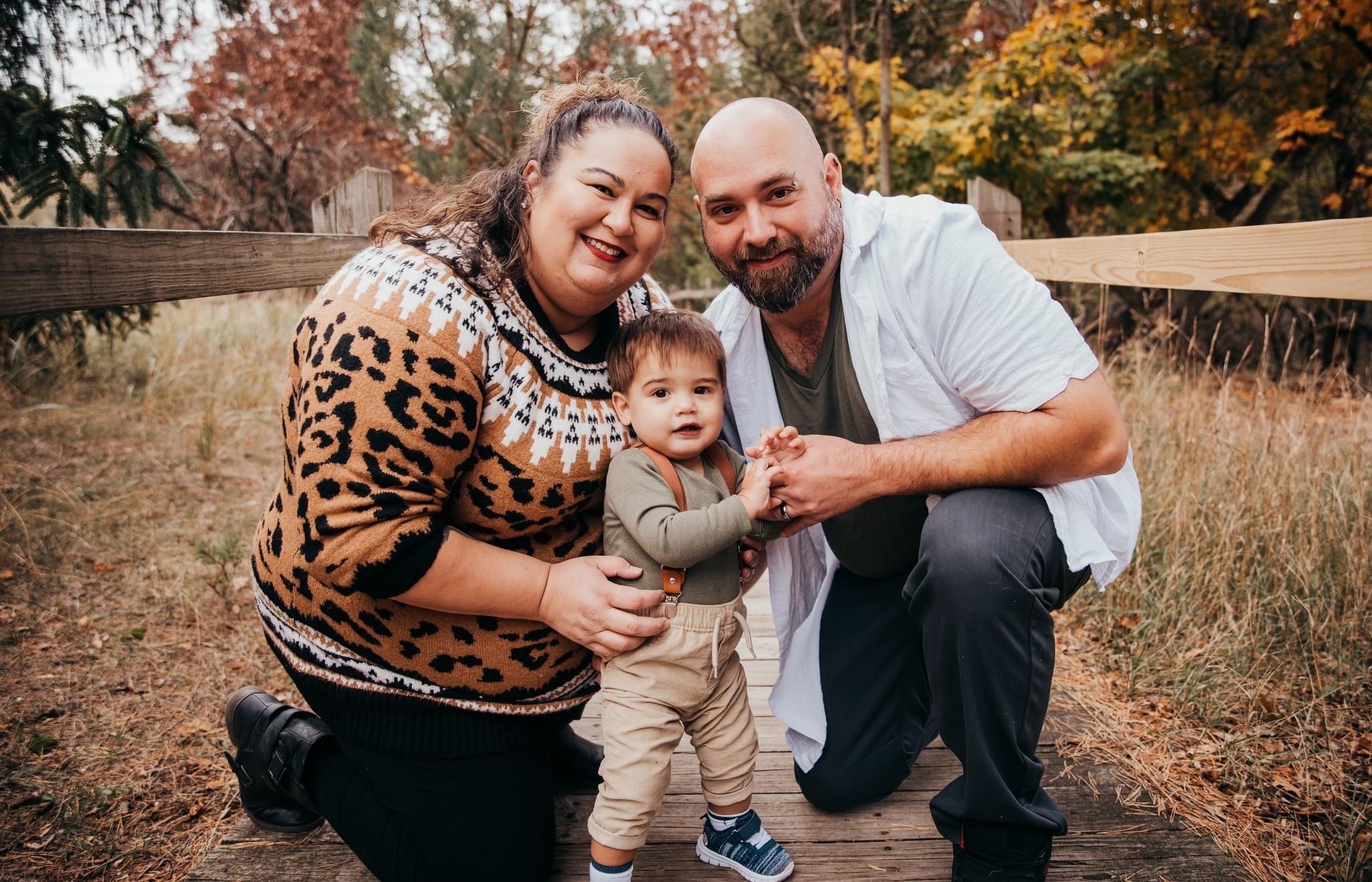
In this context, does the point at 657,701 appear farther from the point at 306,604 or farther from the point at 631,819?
the point at 306,604

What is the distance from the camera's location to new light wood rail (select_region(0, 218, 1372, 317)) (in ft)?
5.04

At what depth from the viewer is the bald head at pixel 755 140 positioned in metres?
2.03

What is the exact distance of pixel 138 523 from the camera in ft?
11.8

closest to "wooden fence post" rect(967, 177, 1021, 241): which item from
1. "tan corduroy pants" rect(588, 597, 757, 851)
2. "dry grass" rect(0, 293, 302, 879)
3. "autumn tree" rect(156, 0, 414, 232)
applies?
"tan corduroy pants" rect(588, 597, 757, 851)

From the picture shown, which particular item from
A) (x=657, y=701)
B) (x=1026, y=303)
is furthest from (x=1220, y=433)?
(x=657, y=701)

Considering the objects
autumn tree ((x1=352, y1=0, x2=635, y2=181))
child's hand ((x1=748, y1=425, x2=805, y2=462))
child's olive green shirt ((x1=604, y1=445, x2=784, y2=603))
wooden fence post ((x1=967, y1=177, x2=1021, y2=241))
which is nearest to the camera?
child's olive green shirt ((x1=604, y1=445, x2=784, y2=603))

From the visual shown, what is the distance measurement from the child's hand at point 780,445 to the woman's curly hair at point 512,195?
589 millimetres

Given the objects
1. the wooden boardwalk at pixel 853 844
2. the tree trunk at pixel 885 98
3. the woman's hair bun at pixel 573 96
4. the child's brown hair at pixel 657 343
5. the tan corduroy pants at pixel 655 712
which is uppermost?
the tree trunk at pixel 885 98

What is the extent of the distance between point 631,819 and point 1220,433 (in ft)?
9.45

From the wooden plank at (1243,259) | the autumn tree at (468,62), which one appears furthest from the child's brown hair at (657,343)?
the autumn tree at (468,62)

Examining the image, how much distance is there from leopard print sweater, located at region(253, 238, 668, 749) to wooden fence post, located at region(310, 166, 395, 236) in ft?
6.98

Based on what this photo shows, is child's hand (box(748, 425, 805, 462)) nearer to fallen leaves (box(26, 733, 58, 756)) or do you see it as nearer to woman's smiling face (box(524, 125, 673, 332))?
woman's smiling face (box(524, 125, 673, 332))

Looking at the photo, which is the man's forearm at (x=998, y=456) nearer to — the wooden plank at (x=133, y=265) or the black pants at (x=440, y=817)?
the black pants at (x=440, y=817)

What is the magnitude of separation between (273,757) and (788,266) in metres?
1.58
